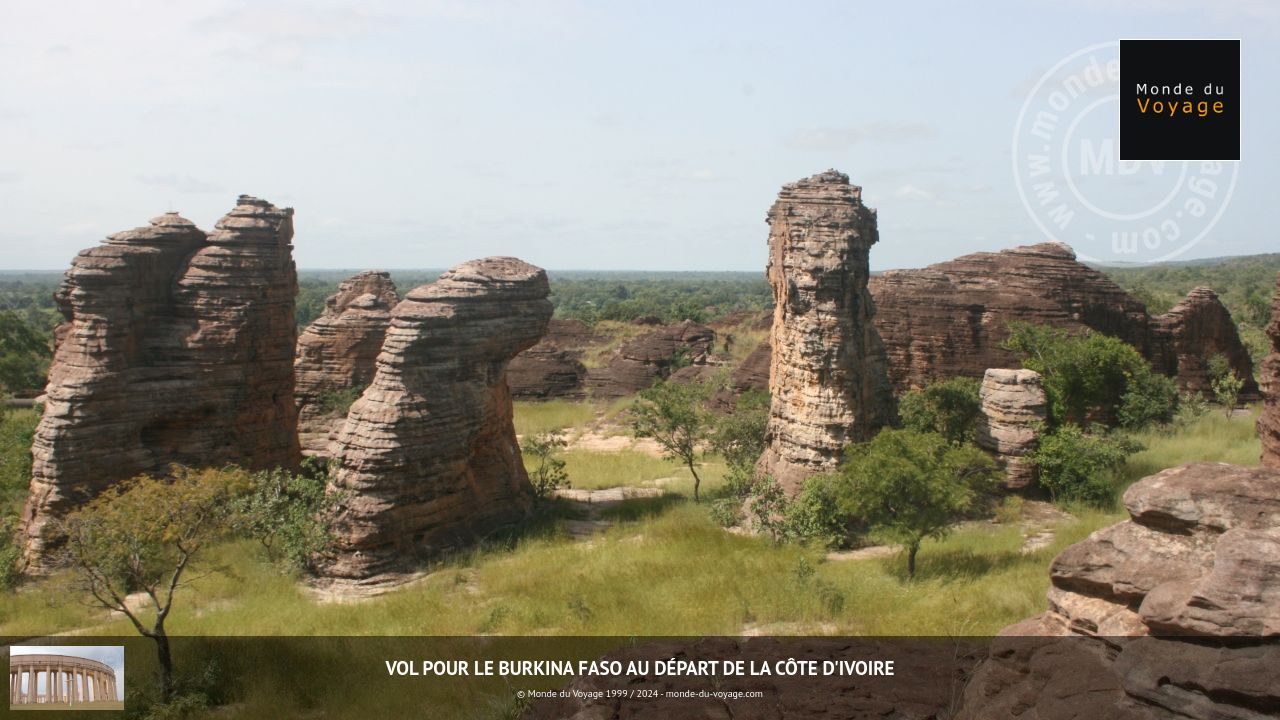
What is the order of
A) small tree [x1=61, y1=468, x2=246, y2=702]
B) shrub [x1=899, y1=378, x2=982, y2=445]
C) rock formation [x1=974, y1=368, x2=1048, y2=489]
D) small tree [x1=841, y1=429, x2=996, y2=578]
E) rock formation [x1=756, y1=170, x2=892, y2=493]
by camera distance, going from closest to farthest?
small tree [x1=61, y1=468, x2=246, y2=702] → small tree [x1=841, y1=429, x2=996, y2=578] → rock formation [x1=756, y1=170, x2=892, y2=493] → rock formation [x1=974, y1=368, x2=1048, y2=489] → shrub [x1=899, y1=378, x2=982, y2=445]

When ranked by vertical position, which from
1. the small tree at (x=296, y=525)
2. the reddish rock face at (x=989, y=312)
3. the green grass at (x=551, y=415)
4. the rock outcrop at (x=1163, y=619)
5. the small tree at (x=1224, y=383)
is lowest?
the green grass at (x=551, y=415)

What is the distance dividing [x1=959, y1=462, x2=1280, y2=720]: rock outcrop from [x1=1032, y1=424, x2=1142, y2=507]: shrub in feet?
33.7

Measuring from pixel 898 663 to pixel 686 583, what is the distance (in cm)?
515

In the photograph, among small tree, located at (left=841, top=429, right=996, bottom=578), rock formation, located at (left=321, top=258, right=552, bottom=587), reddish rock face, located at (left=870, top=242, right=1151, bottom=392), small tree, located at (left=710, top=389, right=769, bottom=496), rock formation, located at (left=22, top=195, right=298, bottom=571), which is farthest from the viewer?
reddish rock face, located at (left=870, top=242, right=1151, bottom=392)

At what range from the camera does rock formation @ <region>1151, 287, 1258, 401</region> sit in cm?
2802

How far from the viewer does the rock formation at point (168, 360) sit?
601 inches

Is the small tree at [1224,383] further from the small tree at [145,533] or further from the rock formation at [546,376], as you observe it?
the small tree at [145,533]

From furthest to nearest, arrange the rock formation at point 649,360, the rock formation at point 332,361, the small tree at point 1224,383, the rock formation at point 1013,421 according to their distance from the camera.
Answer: the rock formation at point 649,360
the rock formation at point 332,361
the small tree at point 1224,383
the rock formation at point 1013,421

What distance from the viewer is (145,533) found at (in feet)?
34.9

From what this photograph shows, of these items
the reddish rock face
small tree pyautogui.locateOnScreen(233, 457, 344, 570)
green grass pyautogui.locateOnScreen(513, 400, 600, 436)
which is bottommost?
green grass pyautogui.locateOnScreen(513, 400, 600, 436)

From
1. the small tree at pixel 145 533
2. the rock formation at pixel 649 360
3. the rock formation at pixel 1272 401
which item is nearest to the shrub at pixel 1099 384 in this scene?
the rock formation at pixel 1272 401

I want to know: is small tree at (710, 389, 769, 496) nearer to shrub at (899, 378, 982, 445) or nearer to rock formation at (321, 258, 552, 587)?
shrub at (899, 378, 982, 445)

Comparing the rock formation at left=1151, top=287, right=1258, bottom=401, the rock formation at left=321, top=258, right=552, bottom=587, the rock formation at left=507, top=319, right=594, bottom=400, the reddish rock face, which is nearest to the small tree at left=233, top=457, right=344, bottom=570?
the rock formation at left=321, top=258, right=552, bottom=587

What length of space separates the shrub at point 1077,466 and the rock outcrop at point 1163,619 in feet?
33.7
